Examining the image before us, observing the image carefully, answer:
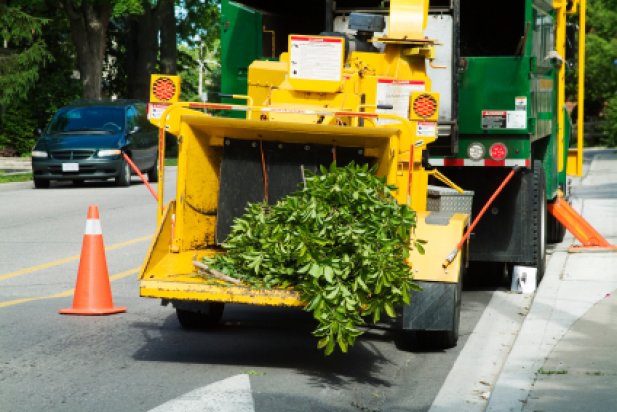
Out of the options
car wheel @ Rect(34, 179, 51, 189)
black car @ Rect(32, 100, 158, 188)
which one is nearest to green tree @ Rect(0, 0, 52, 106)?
black car @ Rect(32, 100, 158, 188)

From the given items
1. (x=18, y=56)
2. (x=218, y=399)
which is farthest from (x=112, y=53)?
(x=218, y=399)

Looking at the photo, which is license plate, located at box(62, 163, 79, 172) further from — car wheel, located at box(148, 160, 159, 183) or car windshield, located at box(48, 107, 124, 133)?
car wheel, located at box(148, 160, 159, 183)

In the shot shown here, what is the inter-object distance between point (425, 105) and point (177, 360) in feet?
7.61

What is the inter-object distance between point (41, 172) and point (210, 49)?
95.3ft

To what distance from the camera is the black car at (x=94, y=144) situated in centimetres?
2730

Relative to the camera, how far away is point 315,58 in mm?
9117

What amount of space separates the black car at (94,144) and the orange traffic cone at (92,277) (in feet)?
54.9

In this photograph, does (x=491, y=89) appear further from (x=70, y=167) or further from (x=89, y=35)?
(x=89, y=35)

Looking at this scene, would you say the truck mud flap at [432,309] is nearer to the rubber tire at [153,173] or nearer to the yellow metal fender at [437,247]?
the yellow metal fender at [437,247]

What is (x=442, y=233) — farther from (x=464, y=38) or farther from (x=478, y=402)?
(x=464, y=38)

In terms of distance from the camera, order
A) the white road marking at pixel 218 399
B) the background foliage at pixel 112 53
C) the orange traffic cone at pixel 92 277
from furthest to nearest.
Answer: the background foliage at pixel 112 53
the orange traffic cone at pixel 92 277
the white road marking at pixel 218 399

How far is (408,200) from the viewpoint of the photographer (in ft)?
27.5

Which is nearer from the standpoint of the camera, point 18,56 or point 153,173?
point 153,173

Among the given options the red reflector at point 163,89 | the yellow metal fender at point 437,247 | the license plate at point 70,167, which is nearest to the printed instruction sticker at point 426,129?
the yellow metal fender at point 437,247
